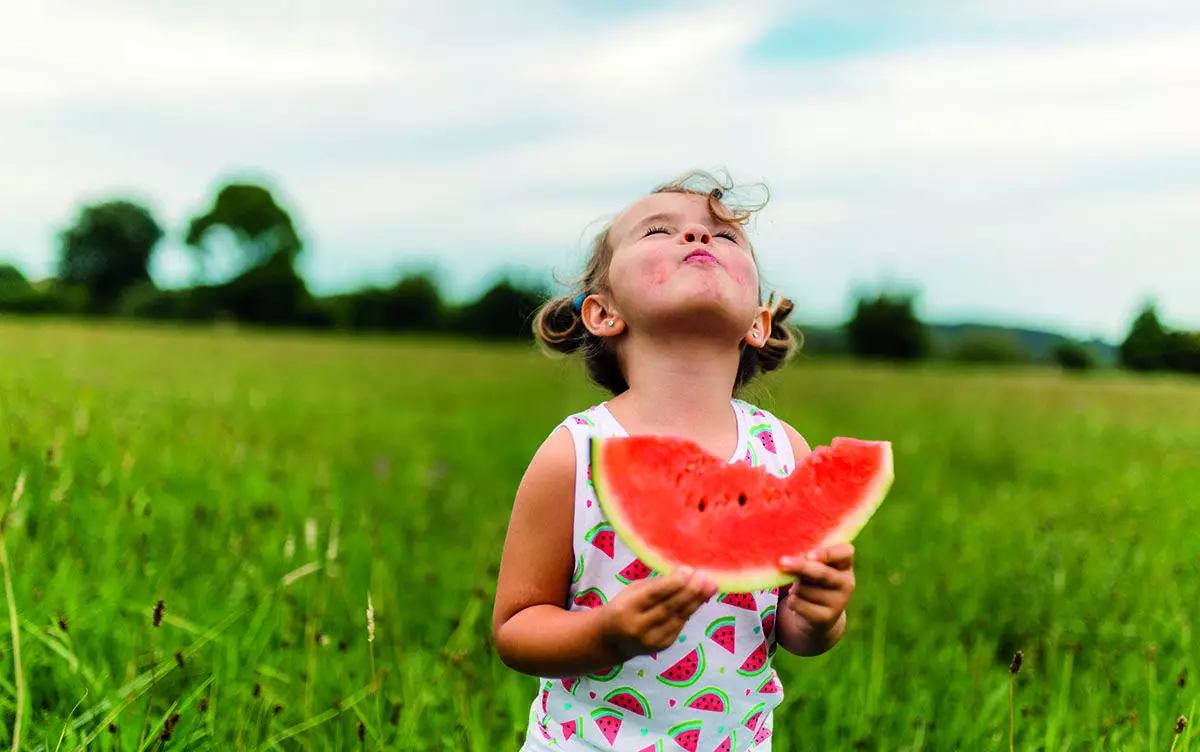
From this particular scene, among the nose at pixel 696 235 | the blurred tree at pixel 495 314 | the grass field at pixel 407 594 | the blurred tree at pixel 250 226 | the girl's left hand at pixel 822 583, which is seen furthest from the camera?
→ the blurred tree at pixel 250 226

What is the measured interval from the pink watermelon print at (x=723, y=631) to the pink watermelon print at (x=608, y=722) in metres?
0.23

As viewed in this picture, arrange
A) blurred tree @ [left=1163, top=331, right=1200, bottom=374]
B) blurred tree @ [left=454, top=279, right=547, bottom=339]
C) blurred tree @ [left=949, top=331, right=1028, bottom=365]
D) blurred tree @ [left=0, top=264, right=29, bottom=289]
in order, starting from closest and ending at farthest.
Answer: blurred tree @ [left=1163, top=331, right=1200, bottom=374] < blurred tree @ [left=949, top=331, right=1028, bottom=365] < blurred tree @ [left=454, top=279, right=547, bottom=339] < blurred tree @ [left=0, top=264, right=29, bottom=289]

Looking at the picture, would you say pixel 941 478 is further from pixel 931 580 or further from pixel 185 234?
pixel 185 234

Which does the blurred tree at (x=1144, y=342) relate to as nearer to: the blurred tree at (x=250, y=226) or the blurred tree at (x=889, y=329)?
the blurred tree at (x=889, y=329)

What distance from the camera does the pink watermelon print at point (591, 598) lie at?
1.54 metres

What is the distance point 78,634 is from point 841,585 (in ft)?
7.19

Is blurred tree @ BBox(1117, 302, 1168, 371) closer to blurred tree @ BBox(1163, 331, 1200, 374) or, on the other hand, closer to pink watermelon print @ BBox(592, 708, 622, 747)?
blurred tree @ BBox(1163, 331, 1200, 374)

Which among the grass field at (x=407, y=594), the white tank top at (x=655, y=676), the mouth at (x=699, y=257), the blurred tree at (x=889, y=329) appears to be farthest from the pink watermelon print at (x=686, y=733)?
the blurred tree at (x=889, y=329)

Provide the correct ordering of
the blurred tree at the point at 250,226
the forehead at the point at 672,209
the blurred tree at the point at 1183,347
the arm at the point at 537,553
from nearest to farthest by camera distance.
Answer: the arm at the point at 537,553 → the forehead at the point at 672,209 → the blurred tree at the point at 1183,347 → the blurred tree at the point at 250,226

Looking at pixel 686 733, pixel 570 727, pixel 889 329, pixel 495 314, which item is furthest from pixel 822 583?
pixel 889 329

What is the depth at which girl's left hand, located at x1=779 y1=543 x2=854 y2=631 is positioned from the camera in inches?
52.7

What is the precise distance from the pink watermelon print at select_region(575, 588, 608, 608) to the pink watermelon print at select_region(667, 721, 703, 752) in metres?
0.28

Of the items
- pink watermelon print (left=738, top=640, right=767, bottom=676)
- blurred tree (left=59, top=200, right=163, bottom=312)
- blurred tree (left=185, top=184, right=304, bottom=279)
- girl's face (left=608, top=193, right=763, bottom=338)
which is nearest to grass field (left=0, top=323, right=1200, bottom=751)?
girl's face (left=608, top=193, right=763, bottom=338)

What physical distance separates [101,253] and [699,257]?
279 ft
